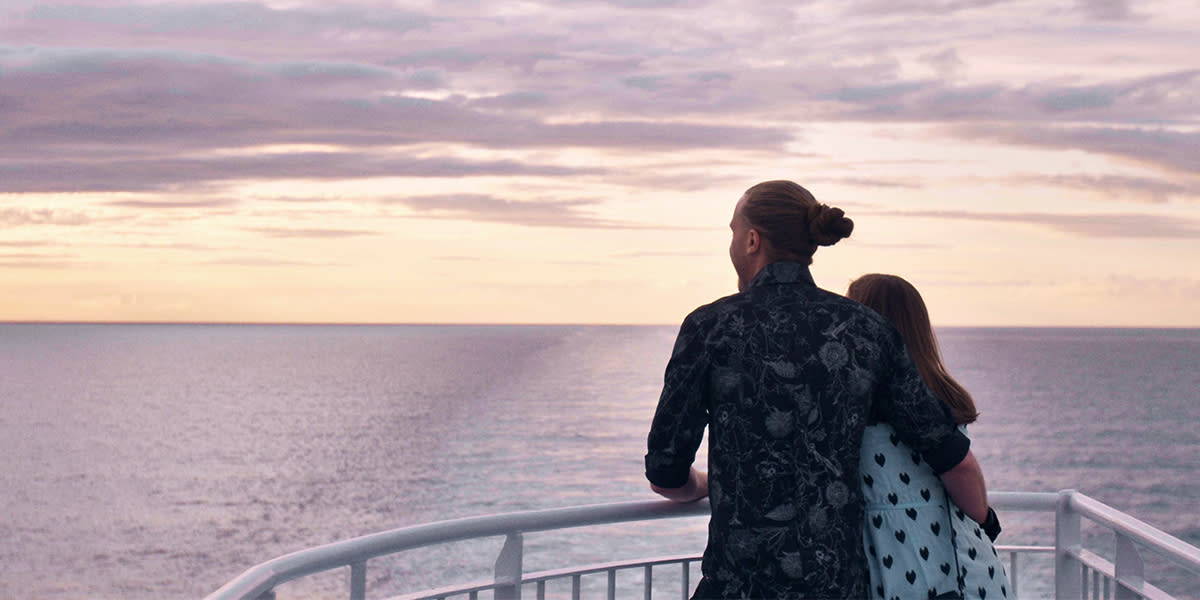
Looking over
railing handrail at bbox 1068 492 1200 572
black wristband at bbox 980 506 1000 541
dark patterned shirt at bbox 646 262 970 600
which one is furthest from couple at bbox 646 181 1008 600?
railing handrail at bbox 1068 492 1200 572

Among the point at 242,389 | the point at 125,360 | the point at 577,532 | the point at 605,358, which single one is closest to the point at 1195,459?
the point at 577,532

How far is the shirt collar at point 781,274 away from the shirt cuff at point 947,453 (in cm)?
38

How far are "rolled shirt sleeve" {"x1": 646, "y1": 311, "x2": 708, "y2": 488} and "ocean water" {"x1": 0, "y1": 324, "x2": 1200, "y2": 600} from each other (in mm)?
33284

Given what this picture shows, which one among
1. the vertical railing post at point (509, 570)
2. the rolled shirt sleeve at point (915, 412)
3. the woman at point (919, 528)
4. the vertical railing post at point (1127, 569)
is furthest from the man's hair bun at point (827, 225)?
the vertical railing post at point (1127, 569)

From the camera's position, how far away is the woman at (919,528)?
221cm

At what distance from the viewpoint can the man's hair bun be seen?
2143 mm

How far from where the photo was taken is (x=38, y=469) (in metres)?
65.8

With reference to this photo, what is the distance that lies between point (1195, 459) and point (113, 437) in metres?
63.2

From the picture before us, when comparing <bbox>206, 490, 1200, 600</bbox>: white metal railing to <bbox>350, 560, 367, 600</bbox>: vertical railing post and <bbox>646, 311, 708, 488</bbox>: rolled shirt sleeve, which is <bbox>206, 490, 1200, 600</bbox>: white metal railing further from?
<bbox>646, 311, 708, 488</bbox>: rolled shirt sleeve

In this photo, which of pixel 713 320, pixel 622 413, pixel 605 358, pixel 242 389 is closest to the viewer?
pixel 713 320

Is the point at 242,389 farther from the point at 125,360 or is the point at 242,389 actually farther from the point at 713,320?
the point at 713,320

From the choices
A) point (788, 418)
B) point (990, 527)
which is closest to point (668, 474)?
point (788, 418)

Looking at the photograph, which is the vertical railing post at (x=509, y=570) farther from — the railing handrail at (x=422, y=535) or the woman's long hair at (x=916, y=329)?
the woman's long hair at (x=916, y=329)

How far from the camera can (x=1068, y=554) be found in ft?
11.1
